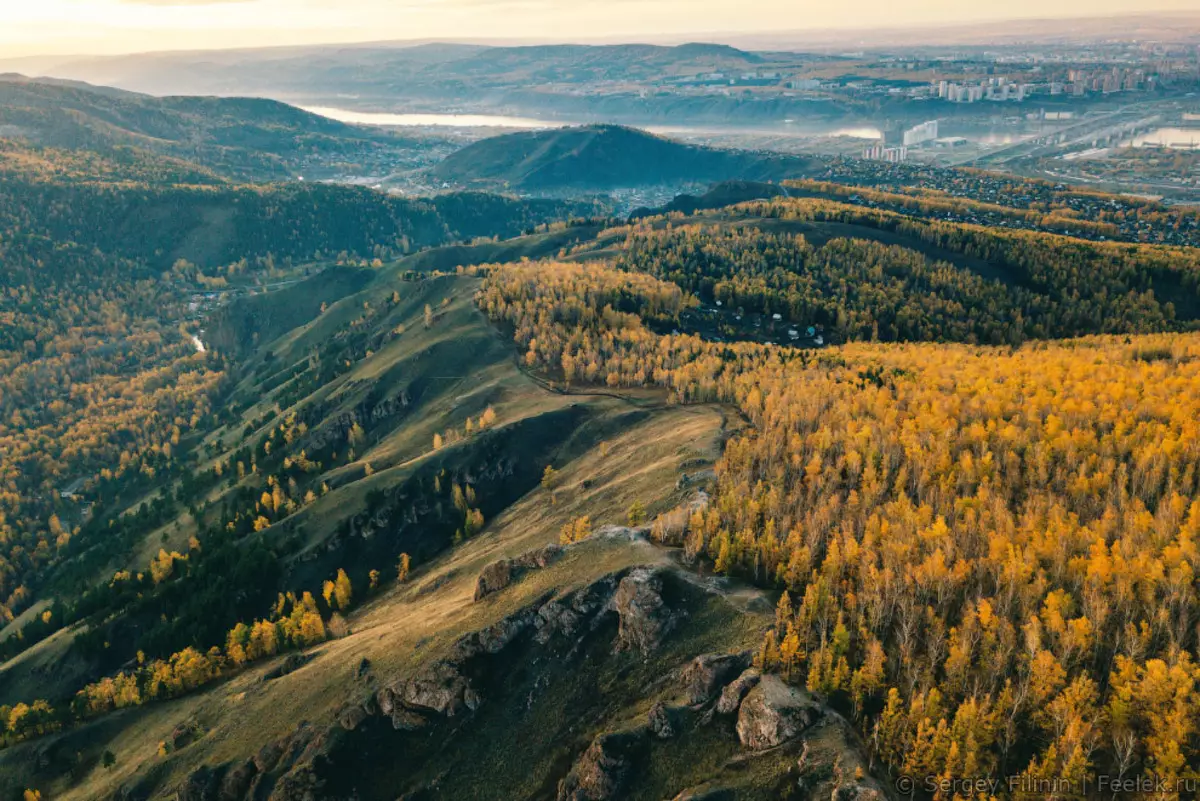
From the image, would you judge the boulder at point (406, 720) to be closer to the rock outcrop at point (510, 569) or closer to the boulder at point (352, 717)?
the boulder at point (352, 717)

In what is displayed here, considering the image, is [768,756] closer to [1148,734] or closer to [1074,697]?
[1074,697]

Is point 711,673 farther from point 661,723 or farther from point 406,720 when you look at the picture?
point 406,720

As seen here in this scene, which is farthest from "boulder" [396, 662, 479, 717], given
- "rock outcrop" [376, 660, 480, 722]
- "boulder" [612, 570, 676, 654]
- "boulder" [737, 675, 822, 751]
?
"boulder" [737, 675, 822, 751]

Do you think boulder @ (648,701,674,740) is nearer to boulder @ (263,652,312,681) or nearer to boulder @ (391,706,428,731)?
boulder @ (391,706,428,731)

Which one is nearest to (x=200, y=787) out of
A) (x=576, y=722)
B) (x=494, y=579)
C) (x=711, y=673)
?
(x=494, y=579)

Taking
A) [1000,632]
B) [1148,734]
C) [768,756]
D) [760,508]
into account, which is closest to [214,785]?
[768,756]
